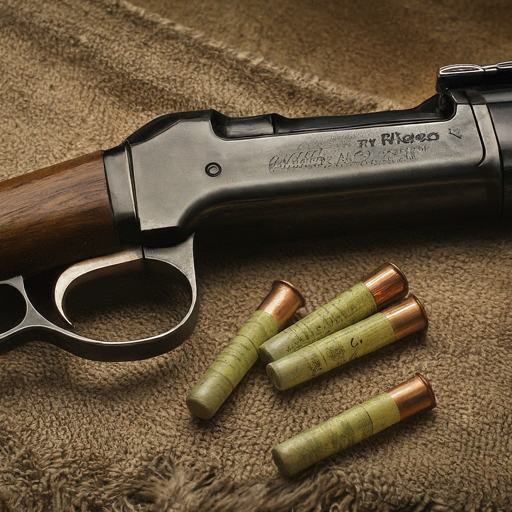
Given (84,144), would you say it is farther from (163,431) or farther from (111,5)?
(163,431)

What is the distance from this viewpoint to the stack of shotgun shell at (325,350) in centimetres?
128

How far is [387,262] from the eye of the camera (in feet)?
4.90

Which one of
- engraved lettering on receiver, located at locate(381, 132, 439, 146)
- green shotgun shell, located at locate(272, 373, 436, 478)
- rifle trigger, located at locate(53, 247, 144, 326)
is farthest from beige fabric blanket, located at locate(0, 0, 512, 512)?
engraved lettering on receiver, located at locate(381, 132, 439, 146)

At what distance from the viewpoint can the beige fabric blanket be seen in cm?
129

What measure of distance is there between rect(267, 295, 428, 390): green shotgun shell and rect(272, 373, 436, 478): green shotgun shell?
10cm

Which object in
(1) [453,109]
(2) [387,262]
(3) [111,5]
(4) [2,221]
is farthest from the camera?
(3) [111,5]

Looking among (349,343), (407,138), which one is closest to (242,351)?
(349,343)

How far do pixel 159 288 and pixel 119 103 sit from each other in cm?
58

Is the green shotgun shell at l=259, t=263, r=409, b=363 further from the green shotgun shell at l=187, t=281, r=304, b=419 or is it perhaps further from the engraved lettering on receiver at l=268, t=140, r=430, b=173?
the engraved lettering on receiver at l=268, t=140, r=430, b=173

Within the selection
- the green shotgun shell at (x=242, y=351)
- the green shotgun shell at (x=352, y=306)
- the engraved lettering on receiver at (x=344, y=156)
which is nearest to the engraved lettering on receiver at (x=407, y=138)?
the engraved lettering on receiver at (x=344, y=156)

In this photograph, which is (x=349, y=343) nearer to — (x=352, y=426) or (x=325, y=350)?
(x=325, y=350)

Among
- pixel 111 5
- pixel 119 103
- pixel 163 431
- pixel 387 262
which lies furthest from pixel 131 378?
pixel 111 5

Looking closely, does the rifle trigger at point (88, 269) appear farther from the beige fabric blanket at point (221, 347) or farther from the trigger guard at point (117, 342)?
the beige fabric blanket at point (221, 347)

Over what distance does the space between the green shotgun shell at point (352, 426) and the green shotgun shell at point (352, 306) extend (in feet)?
0.57
